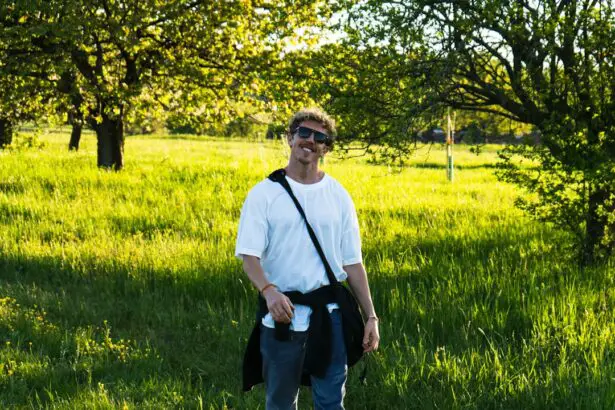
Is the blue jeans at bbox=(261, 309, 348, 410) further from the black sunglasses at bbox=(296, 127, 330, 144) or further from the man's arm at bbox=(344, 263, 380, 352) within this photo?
the black sunglasses at bbox=(296, 127, 330, 144)

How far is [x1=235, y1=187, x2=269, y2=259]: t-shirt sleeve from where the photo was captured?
321 centimetres

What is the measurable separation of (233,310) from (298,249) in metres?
3.63

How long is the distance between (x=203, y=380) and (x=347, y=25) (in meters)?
4.43

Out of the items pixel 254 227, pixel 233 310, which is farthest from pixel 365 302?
pixel 233 310

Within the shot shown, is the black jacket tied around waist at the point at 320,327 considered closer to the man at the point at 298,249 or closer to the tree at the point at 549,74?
the man at the point at 298,249

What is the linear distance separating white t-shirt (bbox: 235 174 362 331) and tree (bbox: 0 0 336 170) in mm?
10542

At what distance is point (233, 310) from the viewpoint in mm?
6738

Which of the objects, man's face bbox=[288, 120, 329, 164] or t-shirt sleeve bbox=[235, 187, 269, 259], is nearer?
t-shirt sleeve bbox=[235, 187, 269, 259]

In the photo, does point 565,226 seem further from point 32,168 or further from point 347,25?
point 32,168

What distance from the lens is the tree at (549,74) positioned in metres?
6.71

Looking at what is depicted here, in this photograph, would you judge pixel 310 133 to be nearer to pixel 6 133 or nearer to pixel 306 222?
pixel 306 222

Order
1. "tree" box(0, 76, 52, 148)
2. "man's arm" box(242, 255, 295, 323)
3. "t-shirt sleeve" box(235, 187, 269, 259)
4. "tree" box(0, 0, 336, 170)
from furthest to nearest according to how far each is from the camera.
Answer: "tree" box(0, 76, 52, 148) < "tree" box(0, 0, 336, 170) < "t-shirt sleeve" box(235, 187, 269, 259) < "man's arm" box(242, 255, 295, 323)

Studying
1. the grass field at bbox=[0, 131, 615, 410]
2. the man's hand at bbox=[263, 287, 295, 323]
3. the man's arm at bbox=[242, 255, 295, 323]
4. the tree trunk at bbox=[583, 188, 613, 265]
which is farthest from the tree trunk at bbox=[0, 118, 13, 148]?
the man's hand at bbox=[263, 287, 295, 323]

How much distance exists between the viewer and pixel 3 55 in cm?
1460
